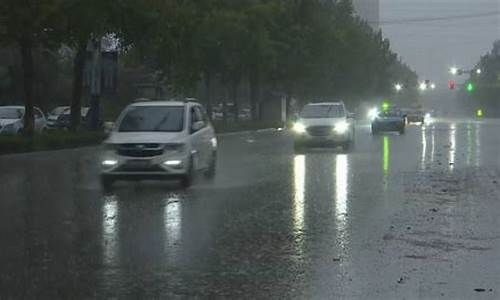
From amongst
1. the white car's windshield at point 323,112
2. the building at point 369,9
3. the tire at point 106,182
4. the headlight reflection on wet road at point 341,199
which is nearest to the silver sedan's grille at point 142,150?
the tire at point 106,182

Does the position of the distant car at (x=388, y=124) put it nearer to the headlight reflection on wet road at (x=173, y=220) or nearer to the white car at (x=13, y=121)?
the white car at (x=13, y=121)

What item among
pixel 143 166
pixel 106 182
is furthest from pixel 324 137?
pixel 143 166

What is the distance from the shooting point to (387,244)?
10.9 m

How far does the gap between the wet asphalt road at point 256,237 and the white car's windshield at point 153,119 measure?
47.1 inches

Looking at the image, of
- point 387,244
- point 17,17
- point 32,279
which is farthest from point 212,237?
point 17,17

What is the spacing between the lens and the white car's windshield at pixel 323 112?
32938 mm

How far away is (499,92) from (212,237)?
14632cm

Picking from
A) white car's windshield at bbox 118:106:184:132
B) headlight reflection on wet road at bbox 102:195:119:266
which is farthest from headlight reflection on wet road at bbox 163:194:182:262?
white car's windshield at bbox 118:106:184:132

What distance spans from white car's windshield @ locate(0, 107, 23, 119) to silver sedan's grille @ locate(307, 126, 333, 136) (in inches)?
551

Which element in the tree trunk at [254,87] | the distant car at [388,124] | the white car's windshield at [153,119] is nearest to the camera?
the white car's windshield at [153,119]

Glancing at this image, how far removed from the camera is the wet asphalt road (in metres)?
8.48

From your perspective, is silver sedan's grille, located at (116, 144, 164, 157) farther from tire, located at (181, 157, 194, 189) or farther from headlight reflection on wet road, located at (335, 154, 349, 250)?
headlight reflection on wet road, located at (335, 154, 349, 250)

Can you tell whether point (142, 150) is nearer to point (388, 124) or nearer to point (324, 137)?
point (324, 137)

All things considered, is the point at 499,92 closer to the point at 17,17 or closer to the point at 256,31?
the point at 256,31
